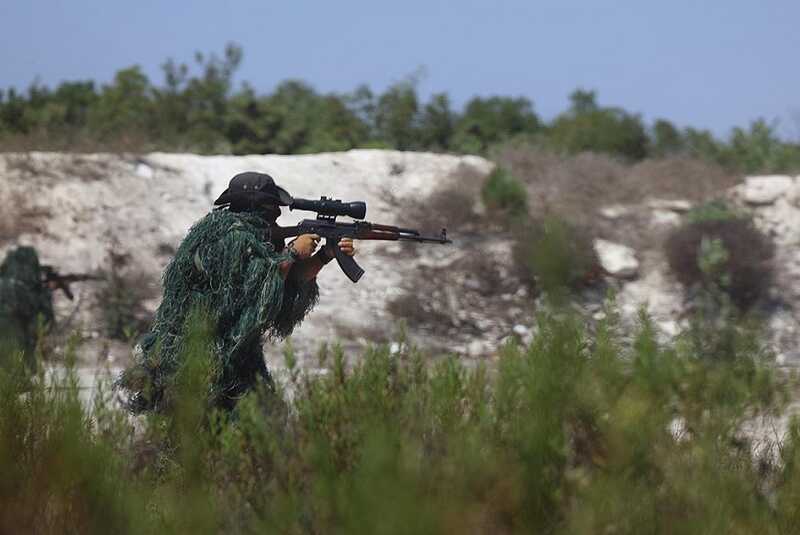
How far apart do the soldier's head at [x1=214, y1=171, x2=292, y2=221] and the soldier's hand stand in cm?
15

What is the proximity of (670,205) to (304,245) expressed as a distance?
13280 millimetres

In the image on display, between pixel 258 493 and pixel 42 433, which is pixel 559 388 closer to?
pixel 258 493

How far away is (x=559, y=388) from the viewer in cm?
274

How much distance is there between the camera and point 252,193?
178 inches

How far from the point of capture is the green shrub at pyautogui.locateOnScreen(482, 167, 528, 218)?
1579 cm

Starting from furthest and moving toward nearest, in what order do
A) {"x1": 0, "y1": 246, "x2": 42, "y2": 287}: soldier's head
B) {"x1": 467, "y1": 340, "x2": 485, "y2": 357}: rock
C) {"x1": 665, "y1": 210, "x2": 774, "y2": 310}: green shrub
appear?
{"x1": 665, "y1": 210, "x2": 774, "y2": 310}: green shrub → {"x1": 467, "y1": 340, "x2": 485, "y2": 357}: rock → {"x1": 0, "y1": 246, "x2": 42, "y2": 287}: soldier's head

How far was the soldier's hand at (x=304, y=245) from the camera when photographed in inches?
177

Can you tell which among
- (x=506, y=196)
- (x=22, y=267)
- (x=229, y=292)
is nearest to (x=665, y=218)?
(x=506, y=196)

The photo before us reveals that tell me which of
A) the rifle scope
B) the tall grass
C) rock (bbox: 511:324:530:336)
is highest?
the rifle scope

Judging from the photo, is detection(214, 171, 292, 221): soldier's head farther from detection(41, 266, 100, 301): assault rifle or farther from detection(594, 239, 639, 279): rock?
detection(594, 239, 639, 279): rock

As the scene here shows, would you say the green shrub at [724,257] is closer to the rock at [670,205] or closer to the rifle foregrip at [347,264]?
the rock at [670,205]

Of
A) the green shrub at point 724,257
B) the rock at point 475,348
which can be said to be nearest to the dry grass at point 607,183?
the green shrub at point 724,257

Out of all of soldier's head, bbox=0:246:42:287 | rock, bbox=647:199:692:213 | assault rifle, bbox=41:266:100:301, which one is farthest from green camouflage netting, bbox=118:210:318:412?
rock, bbox=647:199:692:213

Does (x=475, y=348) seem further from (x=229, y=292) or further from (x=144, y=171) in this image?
(x=229, y=292)
